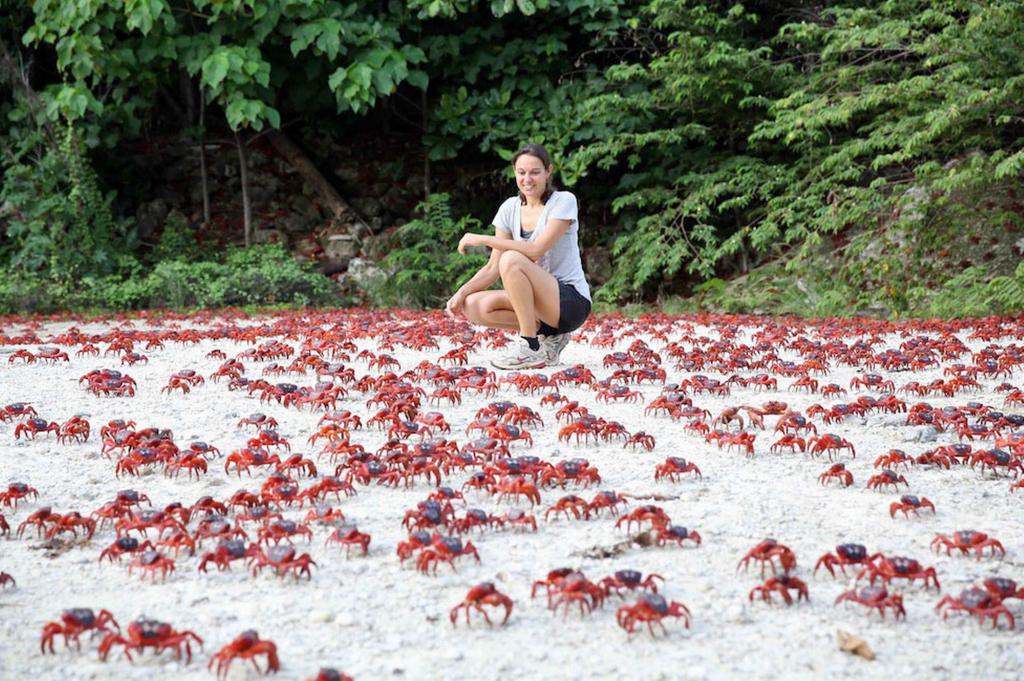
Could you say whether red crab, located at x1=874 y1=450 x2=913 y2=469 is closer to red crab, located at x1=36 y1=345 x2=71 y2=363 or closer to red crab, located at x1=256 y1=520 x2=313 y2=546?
red crab, located at x1=256 y1=520 x2=313 y2=546

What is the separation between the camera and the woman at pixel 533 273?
7062mm

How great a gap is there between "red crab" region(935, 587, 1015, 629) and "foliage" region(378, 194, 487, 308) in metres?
12.2

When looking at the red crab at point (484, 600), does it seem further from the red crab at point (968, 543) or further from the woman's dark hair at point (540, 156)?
the woman's dark hair at point (540, 156)

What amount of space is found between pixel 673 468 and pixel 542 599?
142cm

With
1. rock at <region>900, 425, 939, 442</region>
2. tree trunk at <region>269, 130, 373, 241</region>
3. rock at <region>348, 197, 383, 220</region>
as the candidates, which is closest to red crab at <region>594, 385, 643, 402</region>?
rock at <region>900, 425, 939, 442</region>

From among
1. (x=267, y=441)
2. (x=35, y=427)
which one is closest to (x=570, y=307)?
(x=267, y=441)

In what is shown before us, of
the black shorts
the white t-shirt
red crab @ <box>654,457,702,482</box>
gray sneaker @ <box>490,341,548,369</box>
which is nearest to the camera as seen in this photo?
red crab @ <box>654,457,702,482</box>

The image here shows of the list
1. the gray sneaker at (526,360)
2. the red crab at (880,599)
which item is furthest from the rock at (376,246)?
the red crab at (880,599)

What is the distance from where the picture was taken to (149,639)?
274 cm

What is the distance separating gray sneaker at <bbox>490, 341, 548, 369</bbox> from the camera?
770 cm

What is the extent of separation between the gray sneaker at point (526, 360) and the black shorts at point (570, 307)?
0.97ft

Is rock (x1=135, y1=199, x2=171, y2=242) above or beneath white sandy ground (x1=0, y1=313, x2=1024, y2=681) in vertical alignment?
above

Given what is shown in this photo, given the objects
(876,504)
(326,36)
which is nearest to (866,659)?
(876,504)

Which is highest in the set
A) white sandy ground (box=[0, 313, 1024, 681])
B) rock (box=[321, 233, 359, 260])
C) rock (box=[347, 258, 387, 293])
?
rock (box=[321, 233, 359, 260])
